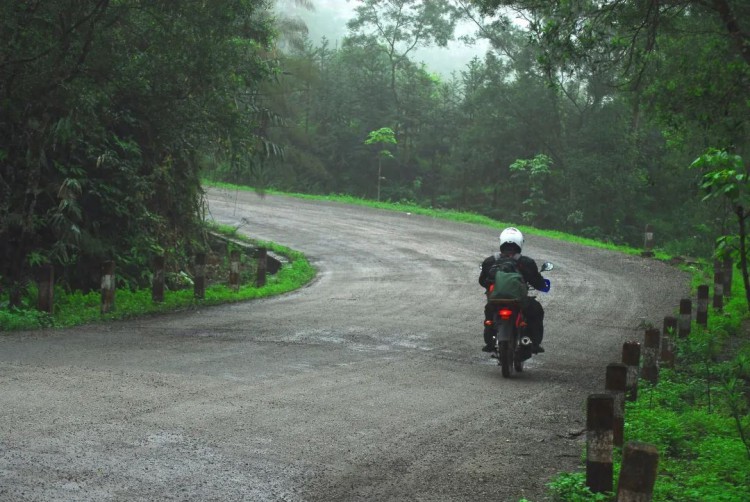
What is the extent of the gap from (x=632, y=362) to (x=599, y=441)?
3151 mm

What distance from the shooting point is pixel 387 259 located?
25453 mm

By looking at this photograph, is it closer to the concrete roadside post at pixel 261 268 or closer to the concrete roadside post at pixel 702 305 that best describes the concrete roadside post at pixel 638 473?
the concrete roadside post at pixel 702 305

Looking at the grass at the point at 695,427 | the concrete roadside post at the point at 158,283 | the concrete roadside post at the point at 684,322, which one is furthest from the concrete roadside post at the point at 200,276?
the grass at the point at 695,427

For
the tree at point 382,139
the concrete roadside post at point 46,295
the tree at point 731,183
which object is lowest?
the concrete roadside post at point 46,295

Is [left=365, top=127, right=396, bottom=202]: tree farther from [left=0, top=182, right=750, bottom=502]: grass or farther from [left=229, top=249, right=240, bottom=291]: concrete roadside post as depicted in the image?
[left=0, top=182, right=750, bottom=502]: grass

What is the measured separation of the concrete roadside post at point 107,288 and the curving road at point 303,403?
3.38 ft

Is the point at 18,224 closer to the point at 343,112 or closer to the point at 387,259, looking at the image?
the point at 387,259

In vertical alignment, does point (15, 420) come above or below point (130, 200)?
below

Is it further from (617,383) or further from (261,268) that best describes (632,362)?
(261,268)

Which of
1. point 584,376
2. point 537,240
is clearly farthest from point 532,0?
point 537,240

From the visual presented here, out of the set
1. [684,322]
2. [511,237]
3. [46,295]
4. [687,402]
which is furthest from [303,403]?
[46,295]

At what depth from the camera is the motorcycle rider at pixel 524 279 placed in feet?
38.5

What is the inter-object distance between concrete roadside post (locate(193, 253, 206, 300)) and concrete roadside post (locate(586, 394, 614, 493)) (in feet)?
41.9

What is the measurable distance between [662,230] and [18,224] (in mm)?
35651
